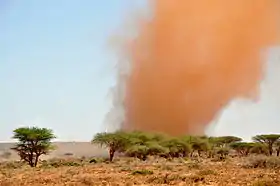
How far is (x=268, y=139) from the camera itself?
58.7 m

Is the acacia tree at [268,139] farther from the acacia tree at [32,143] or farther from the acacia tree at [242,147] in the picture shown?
the acacia tree at [32,143]

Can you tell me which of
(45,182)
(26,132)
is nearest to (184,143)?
(26,132)

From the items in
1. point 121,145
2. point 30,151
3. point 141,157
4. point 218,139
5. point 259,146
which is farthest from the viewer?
point 218,139

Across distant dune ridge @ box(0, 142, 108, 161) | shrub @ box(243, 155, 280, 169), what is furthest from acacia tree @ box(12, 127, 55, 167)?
shrub @ box(243, 155, 280, 169)

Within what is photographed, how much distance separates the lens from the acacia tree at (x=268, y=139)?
190 feet

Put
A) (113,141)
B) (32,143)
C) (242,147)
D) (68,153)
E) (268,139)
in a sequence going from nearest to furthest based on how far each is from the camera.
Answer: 1. (32,143)
2. (113,141)
3. (268,139)
4. (242,147)
5. (68,153)

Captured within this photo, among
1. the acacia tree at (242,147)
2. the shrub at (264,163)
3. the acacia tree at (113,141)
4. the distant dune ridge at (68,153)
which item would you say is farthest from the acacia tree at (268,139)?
the shrub at (264,163)

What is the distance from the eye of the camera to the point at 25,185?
2050 cm

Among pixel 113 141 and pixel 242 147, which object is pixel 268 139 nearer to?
pixel 242 147

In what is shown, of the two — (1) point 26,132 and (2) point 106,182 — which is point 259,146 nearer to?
(1) point 26,132

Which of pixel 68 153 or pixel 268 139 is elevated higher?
pixel 268 139

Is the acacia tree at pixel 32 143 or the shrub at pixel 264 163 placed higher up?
the acacia tree at pixel 32 143

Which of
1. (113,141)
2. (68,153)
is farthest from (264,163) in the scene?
(68,153)

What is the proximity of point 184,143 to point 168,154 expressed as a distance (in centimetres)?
298
